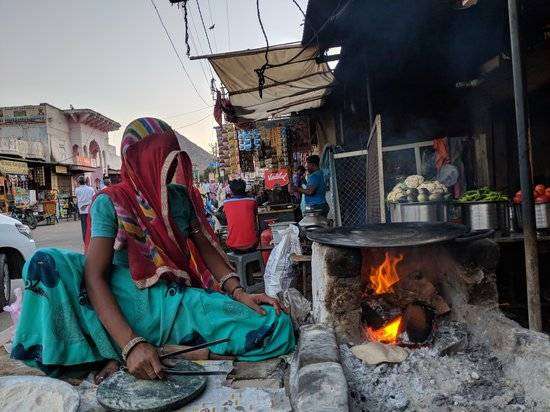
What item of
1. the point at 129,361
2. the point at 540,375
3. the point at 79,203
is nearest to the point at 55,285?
the point at 129,361

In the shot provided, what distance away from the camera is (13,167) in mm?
24109

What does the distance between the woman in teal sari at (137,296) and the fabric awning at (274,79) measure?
14.6 ft

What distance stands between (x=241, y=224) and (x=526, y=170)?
3.76 metres

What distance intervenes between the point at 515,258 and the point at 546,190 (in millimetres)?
872

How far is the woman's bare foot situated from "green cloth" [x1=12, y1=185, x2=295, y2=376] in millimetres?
44

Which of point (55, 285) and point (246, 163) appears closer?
point (55, 285)

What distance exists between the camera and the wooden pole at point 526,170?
249cm

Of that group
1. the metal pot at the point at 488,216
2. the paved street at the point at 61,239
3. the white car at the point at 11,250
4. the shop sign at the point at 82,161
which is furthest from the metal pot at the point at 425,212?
the shop sign at the point at 82,161

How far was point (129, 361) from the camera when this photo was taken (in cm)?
194

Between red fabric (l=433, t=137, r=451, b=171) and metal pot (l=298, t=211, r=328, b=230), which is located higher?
red fabric (l=433, t=137, r=451, b=171)

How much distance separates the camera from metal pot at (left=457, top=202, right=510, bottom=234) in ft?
12.9

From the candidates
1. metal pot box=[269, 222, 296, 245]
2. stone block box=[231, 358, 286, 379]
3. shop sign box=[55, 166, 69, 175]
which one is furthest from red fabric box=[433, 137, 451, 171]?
shop sign box=[55, 166, 69, 175]

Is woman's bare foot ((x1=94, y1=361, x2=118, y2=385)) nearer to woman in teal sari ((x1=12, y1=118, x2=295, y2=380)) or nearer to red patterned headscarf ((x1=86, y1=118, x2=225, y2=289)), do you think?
woman in teal sari ((x1=12, y1=118, x2=295, y2=380))

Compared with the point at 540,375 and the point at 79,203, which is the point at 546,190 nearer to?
the point at 540,375
